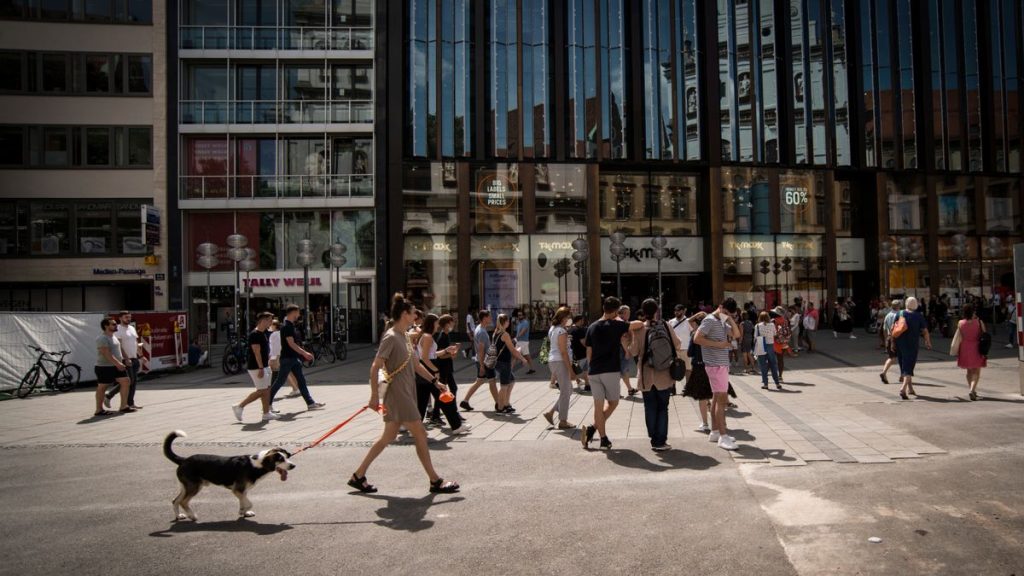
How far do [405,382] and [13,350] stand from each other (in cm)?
1369

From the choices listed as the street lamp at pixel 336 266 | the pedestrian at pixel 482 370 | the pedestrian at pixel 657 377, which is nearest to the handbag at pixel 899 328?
the pedestrian at pixel 657 377

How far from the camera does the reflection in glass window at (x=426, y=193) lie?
103 ft

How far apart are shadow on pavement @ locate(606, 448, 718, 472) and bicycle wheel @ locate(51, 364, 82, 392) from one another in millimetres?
14216

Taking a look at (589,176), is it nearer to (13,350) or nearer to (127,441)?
(13,350)

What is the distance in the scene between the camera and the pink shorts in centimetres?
816

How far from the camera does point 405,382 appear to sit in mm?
6277

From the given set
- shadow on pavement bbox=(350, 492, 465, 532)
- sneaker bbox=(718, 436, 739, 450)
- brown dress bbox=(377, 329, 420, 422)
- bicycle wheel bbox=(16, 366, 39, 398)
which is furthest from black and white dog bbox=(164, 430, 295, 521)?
bicycle wheel bbox=(16, 366, 39, 398)

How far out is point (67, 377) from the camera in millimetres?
16094

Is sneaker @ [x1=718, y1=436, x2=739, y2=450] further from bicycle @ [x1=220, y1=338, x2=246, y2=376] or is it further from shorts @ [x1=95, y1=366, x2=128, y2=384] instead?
bicycle @ [x1=220, y1=338, x2=246, y2=376]

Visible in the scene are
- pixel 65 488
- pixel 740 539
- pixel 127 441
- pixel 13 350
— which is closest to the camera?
pixel 740 539

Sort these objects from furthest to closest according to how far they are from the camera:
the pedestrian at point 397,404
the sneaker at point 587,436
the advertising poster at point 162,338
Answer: the advertising poster at point 162,338 → the sneaker at point 587,436 → the pedestrian at point 397,404

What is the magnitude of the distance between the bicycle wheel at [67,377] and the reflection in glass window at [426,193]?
1652 centimetres

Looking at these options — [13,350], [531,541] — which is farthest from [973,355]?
[13,350]

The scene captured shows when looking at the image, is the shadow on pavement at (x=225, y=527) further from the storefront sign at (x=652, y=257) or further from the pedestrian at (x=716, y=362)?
the storefront sign at (x=652, y=257)
